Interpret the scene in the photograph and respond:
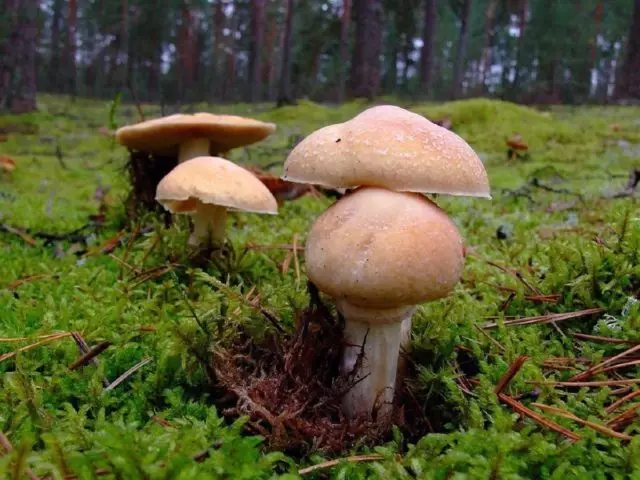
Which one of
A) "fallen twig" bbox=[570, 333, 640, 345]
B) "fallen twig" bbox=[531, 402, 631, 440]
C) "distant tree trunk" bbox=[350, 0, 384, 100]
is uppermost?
"distant tree trunk" bbox=[350, 0, 384, 100]

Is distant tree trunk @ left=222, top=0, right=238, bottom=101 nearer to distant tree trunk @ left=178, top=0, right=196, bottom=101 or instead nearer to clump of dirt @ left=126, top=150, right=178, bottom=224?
distant tree trunk @ left=178, top=0, right=196, bottom=101

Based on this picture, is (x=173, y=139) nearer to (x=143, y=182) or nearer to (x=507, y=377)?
(x=143, y=182)

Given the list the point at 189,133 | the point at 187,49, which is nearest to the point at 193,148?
the point at 189,133

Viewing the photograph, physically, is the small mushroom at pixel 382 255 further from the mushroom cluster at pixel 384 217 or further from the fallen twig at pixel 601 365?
the fallen twig at pixel 601 365

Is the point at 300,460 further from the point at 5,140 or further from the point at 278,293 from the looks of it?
the point at 5,140

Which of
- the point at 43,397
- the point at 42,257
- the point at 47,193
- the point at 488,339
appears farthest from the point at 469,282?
the point at 47,193

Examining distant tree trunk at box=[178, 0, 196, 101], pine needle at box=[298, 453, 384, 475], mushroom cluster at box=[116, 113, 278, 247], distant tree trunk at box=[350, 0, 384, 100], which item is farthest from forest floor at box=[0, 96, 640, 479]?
distant tree trunk at box=[178, 0, 196, 101]
